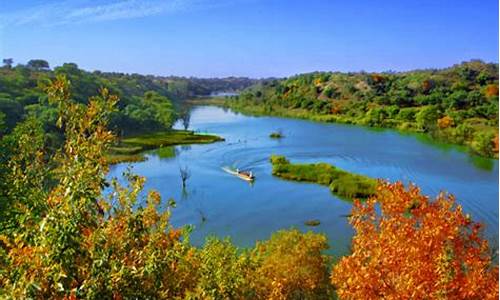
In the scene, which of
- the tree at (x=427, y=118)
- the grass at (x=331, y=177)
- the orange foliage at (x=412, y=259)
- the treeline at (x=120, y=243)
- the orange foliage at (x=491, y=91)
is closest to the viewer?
the treeline at (x=120, y=243)

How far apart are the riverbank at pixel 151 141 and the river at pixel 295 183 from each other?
1.97 meters

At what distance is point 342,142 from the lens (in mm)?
63219

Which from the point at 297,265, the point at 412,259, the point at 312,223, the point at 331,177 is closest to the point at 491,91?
the point at 331,177

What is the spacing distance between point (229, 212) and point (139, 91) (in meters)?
87.5

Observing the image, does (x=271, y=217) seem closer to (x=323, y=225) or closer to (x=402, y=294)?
(x=323, y=225)

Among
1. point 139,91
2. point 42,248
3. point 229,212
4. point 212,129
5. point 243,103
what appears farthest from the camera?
point 243,103

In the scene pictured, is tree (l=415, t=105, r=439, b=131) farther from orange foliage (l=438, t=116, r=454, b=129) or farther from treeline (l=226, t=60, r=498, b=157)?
orange foliage (l=438, t=116, r=454, b=129)

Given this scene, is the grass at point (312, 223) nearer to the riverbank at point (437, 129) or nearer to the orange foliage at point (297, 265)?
the orange foliage at point (297, 265)

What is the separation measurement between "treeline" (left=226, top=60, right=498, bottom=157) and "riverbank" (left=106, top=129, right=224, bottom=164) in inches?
1139

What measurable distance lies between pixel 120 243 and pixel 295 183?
36.5 metres

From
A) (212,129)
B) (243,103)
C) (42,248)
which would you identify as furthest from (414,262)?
(243,103)

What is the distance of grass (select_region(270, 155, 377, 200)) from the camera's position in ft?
120

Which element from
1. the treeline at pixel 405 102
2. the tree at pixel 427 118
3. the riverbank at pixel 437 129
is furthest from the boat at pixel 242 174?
the tree at pixel 427 118

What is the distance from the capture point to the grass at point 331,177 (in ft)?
120
